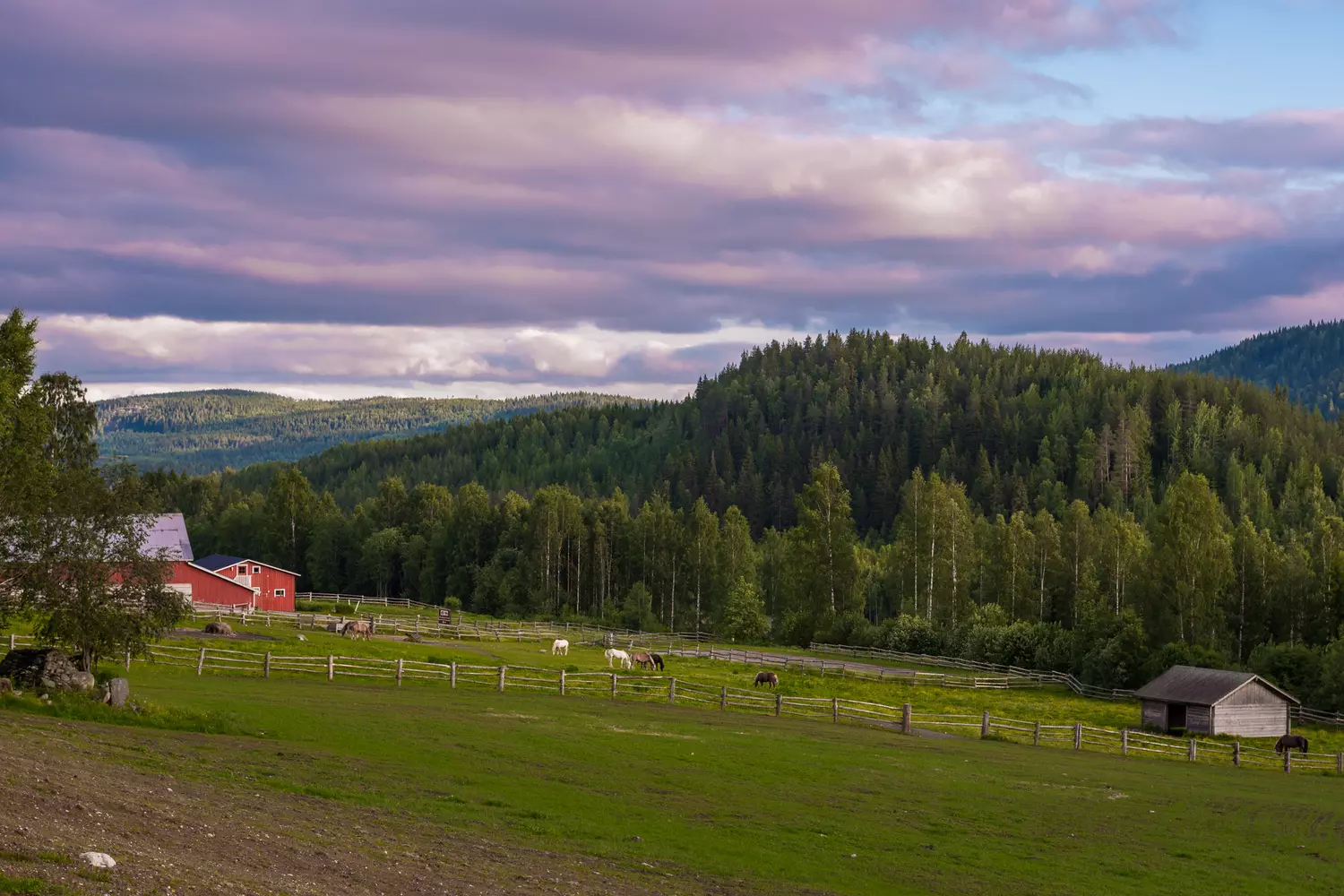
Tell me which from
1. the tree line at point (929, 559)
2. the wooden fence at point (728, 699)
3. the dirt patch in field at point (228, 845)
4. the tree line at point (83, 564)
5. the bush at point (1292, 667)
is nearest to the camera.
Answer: the dirt patch in field at point (228, 845)

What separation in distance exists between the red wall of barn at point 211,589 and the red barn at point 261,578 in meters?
2.49

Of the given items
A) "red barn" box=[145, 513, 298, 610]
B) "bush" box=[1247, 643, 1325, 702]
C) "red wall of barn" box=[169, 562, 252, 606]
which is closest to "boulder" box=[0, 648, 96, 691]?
"red barn" box=[145, 513, 298, 610]

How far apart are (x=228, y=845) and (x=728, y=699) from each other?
38269 mm

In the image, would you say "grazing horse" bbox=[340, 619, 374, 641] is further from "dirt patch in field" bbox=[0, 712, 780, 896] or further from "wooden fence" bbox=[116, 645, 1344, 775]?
"dirt patch in field" bbox=[0, 712, 780, 896]

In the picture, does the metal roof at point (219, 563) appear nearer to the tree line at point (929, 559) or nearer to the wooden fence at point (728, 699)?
the tree line at point (929, 559)

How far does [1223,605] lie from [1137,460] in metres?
105

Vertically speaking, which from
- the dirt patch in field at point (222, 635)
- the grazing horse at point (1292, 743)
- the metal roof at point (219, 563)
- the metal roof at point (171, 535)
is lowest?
the grazing horse at point (1292, 743)

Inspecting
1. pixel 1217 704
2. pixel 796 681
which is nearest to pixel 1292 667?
pixel 1217 704

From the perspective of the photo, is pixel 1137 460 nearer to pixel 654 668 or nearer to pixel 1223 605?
pixel 1223 605

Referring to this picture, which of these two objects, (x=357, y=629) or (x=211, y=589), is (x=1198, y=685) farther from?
(x=211, y=589)

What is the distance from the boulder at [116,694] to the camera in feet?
111

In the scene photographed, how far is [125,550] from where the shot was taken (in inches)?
1551

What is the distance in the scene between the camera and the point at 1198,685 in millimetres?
69875

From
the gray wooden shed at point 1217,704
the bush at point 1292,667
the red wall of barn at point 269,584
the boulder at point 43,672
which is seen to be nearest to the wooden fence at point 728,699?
the gray wooden shed at point 1217,704
